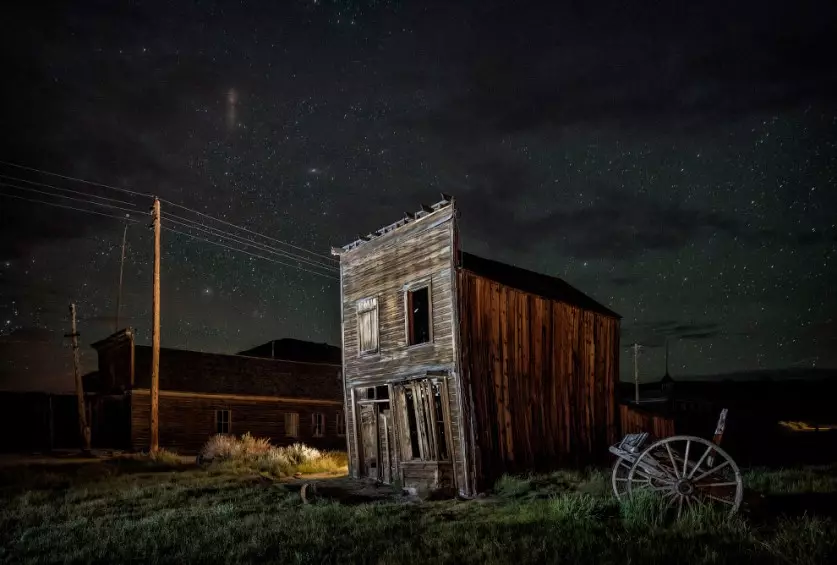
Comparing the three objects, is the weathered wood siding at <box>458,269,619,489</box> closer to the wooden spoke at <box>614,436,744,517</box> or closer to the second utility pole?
the wooden spoke at <box>614,436,744,517</box>

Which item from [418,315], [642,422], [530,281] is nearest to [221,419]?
[418,315]

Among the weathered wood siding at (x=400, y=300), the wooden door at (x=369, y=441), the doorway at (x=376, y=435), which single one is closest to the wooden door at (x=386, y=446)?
the doorway at (x=376, y=435)

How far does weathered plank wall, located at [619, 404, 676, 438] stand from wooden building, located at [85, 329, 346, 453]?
19188 mm

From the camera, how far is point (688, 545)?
8328 millimetres

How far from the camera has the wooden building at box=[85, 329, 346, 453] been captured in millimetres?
29656

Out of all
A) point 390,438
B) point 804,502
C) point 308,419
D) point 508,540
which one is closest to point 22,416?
point 308,419

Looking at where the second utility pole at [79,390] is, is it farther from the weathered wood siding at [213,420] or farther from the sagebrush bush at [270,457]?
the sagebrush bush at [270,457]

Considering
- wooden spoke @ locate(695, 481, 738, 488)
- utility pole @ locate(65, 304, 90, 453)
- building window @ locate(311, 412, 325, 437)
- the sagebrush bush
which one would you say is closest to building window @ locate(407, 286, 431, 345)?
the sagebrush bush

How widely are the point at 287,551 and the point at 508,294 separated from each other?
10196 mm

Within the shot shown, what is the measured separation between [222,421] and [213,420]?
54cm

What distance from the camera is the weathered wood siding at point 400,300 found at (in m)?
16.4

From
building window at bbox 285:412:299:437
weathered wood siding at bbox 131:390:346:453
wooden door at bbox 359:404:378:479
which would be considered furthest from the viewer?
building window at bbox 285:412:299:437

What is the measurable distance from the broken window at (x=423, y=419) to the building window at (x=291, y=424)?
17.8 meters

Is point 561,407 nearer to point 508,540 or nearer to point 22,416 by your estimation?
point 508,540
